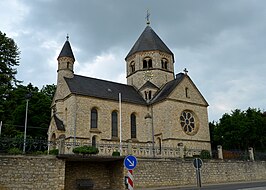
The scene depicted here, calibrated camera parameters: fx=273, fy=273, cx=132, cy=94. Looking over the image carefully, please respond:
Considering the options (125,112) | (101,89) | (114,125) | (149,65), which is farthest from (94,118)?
(149,65)

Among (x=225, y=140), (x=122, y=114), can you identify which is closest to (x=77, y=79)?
(x=122, y=114)

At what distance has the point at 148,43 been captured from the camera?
36.2m

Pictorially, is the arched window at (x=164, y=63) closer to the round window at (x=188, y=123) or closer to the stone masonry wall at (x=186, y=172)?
the round window at (x=188, y=123)

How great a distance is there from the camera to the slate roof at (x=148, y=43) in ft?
117

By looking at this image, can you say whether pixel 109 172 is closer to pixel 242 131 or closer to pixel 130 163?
pixel 130 163

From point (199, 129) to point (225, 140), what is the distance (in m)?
7.71

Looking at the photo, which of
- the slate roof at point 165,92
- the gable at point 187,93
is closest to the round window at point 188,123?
the gable at point 187,93

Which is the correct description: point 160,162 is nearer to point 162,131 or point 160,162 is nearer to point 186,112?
point 162,131

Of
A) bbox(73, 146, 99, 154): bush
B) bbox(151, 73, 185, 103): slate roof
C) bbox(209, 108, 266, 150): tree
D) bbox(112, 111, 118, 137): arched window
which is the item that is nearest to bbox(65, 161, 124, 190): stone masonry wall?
bbox(73, 146, 99, 154): bush

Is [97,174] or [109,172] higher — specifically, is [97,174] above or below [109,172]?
below

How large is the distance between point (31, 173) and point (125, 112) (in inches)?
581

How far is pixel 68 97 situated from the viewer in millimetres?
26453

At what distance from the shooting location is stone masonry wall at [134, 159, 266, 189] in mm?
18467

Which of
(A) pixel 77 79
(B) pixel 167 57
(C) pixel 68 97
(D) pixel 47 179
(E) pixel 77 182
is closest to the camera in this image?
(D) pixel 47 179
